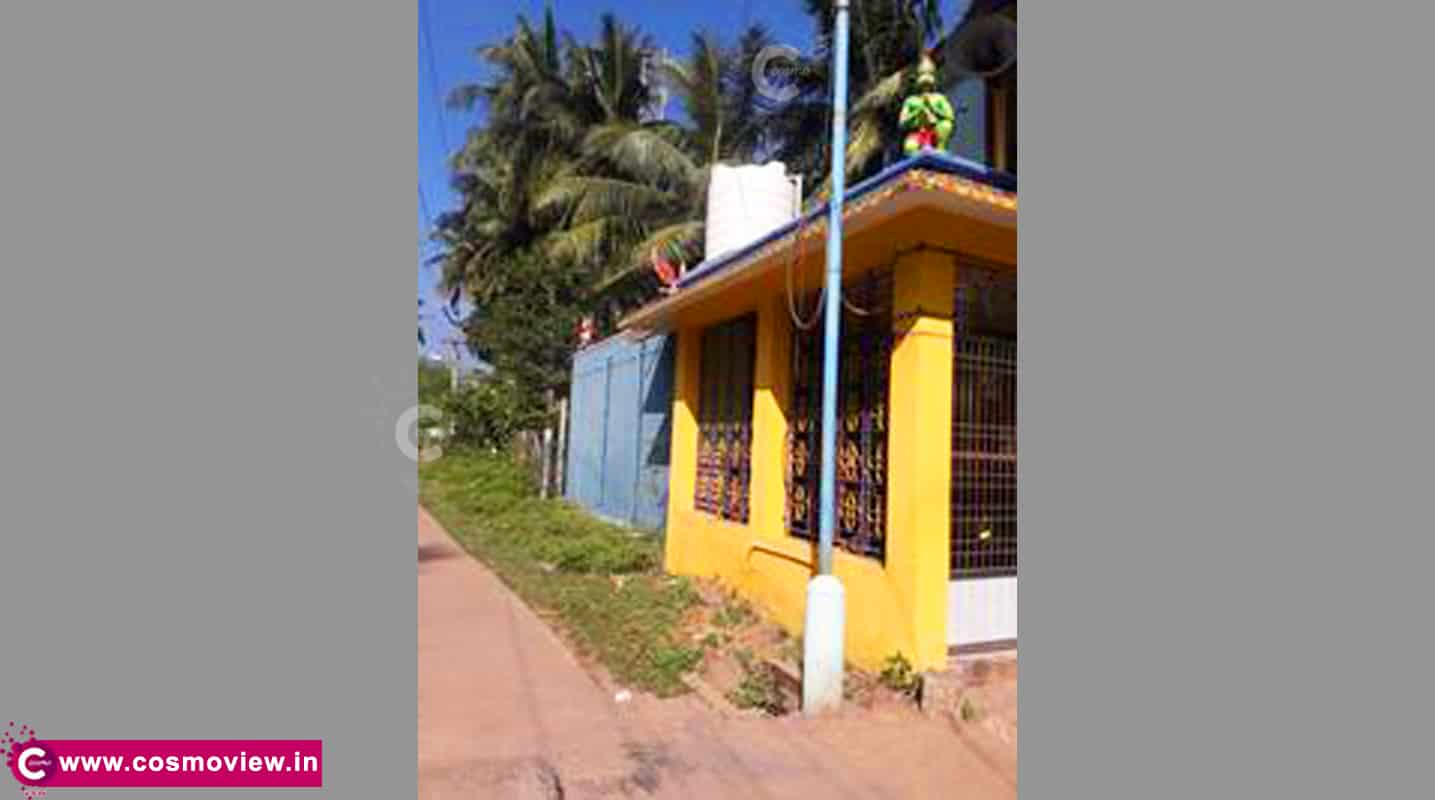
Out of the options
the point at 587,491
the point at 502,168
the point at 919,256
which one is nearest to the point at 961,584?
the point at 919,256

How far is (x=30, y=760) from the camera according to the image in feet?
4.55

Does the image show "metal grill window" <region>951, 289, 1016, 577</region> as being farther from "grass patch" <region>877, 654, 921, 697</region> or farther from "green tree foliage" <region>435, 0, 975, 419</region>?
"green tree foliage" <region>435, 0, 975, 419</region>

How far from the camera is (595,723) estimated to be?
16.9ft

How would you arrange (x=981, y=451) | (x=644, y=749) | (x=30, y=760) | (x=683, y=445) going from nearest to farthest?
(x=30, y=760)
(x=644, y=749)
(x=981, y=451)
(x=683, y=445)

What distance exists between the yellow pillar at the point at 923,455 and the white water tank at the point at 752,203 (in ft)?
11.0

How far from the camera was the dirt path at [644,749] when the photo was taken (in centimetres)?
417

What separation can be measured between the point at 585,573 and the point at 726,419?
7.72 feet

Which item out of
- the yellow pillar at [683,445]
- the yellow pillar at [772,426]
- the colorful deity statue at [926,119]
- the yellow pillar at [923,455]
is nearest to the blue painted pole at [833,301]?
the yellow pillar at [923,455]

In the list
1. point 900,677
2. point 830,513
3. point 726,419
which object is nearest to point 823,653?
point 900,677

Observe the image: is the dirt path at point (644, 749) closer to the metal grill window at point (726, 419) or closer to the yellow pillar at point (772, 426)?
the yellow pillar at point (772, 426)

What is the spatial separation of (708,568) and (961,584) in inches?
127

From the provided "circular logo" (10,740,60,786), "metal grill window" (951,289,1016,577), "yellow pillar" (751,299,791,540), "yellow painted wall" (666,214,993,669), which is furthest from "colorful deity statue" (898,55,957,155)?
"circular logo" (10,740,60,786)

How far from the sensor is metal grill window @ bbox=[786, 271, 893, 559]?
6.15 m

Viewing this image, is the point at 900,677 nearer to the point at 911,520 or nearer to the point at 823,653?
the point at 823,653
